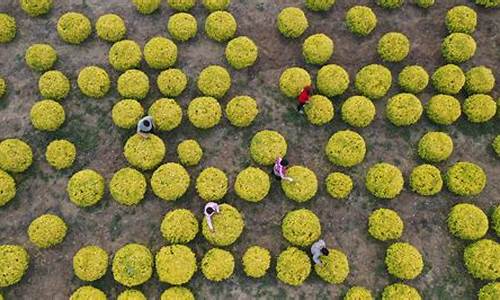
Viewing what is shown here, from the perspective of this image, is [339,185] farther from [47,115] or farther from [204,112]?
[47,115]

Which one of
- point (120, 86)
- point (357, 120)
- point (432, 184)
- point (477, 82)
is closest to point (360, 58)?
point (357, 120)

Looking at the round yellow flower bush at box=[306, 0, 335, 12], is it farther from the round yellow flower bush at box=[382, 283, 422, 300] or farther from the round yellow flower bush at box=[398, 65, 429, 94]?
the round yellow flower bush at box=[382, 283, 422, 300]

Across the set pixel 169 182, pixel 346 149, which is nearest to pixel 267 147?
pixel 346 149

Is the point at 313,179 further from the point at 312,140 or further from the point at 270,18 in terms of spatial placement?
the point at 270,18

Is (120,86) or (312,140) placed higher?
(312,140)

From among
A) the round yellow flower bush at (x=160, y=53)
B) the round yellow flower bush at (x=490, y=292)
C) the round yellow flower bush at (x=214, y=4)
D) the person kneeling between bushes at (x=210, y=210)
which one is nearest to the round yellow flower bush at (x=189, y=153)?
the person kneeling between bushes at (x=210, y=210)
